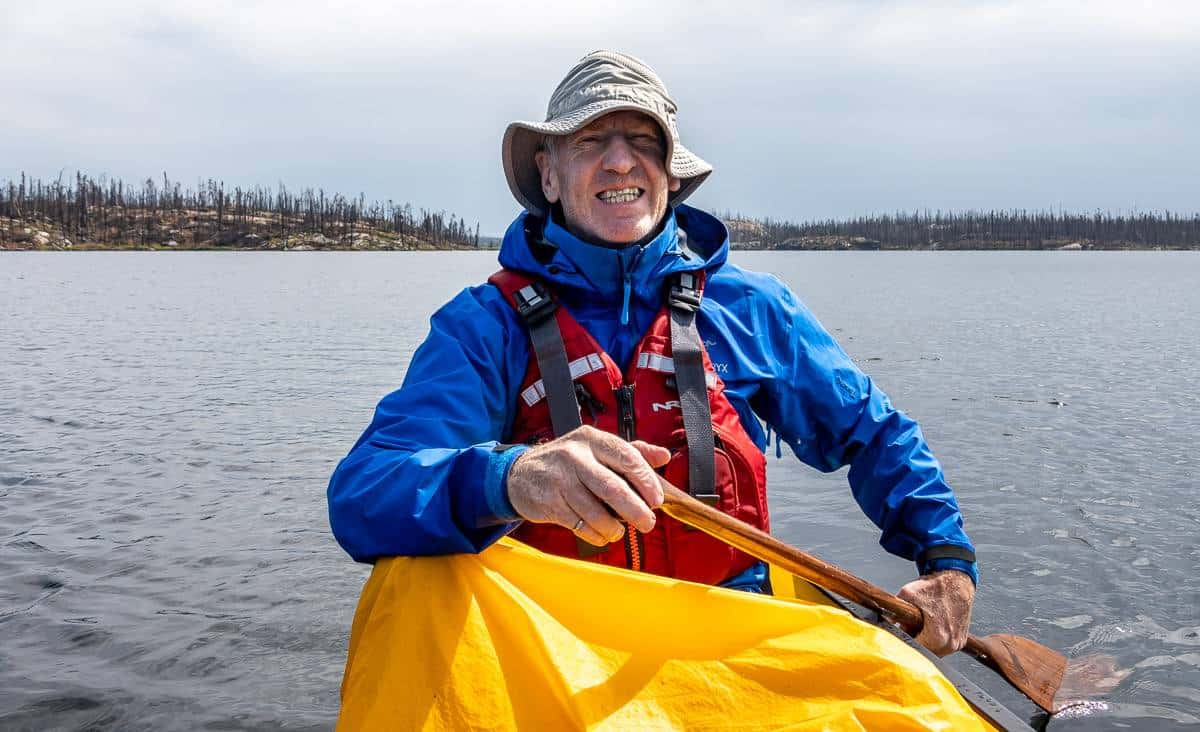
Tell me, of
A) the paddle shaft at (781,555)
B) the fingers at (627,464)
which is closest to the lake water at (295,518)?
the paddle shaft at (781,555)

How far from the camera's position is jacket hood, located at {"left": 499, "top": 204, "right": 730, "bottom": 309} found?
3047mm

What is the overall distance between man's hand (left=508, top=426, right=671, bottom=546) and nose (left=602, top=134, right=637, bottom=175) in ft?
4.54

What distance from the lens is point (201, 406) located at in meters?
13.4

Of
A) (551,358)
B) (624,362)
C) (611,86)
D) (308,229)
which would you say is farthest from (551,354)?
(308,229)

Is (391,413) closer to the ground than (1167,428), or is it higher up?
higher up

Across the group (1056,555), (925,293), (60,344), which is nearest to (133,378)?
(60,344)

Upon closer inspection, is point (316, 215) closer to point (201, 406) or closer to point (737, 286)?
point (201, 406)

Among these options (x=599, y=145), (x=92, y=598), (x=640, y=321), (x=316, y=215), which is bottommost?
(x=92, y=598)

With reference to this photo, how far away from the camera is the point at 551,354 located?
9.52 feet

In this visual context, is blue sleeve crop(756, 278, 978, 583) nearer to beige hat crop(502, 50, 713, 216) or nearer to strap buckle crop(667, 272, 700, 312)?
strap buckle crop(667, 272, 700, 312)

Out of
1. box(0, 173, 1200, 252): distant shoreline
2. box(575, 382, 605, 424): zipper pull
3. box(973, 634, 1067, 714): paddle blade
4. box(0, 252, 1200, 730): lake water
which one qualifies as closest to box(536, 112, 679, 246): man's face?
box(575, 382, 605, 424): zipper pull

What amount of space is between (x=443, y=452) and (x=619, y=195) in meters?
1.23

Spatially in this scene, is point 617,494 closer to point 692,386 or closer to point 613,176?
point 692,386

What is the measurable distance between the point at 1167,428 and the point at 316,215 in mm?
152624
